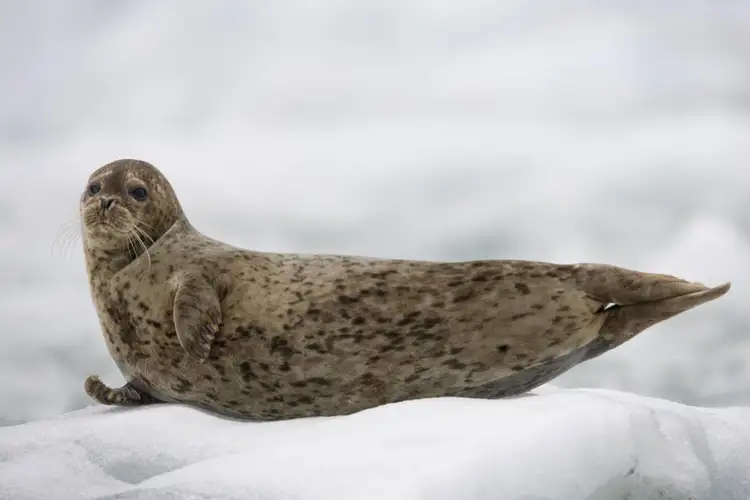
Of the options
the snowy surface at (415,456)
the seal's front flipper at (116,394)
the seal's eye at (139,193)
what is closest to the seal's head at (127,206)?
the seal's eye at (139,193)

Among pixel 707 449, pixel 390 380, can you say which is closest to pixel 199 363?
pixel 390 380

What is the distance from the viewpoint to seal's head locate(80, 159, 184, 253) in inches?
166

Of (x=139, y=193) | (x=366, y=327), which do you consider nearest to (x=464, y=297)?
(x=366, y=327)

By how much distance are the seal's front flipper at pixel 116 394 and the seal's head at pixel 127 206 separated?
0.67m

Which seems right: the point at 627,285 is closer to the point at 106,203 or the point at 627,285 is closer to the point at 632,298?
the point at 632,298

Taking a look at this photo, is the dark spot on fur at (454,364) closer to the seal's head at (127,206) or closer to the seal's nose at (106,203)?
the seal's head at (127,206)

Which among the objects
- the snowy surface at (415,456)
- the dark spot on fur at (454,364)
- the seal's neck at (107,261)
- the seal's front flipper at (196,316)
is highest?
the seal's neck at (107,261)

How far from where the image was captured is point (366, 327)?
3.78m

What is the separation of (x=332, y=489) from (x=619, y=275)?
6.05 feet

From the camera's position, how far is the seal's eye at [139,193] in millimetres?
4336

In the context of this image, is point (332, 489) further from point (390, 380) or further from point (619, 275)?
point (619, 275)

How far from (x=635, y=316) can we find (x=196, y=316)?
1.90 metres

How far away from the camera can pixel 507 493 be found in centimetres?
260

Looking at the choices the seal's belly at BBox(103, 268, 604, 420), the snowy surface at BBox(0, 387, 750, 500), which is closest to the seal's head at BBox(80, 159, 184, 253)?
the seal's belly at BBox(103, 268, 604, 420)
